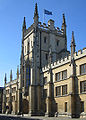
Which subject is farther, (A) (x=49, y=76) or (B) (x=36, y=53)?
(B) (x=36, y=53)

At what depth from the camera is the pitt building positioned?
1382 inches

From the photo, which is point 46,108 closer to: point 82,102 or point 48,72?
point 48,72

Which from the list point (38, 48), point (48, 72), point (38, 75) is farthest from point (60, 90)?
point (38, 48)

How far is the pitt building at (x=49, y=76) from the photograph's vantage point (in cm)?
3511

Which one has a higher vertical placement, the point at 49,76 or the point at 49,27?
the point at 49,27

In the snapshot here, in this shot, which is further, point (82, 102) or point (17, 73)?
point (17, 73)

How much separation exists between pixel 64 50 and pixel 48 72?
38.0 ft

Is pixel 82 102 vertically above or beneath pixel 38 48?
beneath

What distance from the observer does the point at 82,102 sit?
34125 mm

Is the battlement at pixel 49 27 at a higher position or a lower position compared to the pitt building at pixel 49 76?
higher

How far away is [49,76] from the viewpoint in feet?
145

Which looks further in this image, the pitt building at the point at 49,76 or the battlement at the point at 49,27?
the battlement at the point at 49,27

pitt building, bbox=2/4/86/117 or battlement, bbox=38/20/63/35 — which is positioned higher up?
battlement, bbox=38/20/63/35

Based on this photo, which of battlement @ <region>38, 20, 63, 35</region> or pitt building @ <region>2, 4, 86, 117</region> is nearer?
pitt building @ <region>2, 4, 86, 117</region>
